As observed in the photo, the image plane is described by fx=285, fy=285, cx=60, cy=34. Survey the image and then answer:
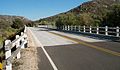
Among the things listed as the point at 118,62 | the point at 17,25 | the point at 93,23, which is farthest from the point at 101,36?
the point at 17,25

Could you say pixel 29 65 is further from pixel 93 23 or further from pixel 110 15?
pixel 93 23

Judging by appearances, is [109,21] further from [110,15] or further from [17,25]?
[17,25]

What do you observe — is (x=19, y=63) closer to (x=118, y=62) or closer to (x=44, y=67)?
(x=44, y=67)

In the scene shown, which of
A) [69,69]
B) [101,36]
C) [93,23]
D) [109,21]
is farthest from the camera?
[93,23]

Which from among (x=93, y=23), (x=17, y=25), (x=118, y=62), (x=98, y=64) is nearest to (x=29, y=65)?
(x=98, y=64)

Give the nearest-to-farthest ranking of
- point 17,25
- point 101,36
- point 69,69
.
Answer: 1. point 69,69
2. point 101,36
3. point 17,25

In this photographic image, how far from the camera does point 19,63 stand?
472 inches

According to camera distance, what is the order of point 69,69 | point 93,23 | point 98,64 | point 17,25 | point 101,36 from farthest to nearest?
point 17,25
point 93,23
point 101,36
point 98,64
point 69,69

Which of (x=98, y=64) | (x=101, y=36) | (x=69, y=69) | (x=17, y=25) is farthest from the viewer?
(x=17, y=25)

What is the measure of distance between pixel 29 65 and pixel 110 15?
32501mm

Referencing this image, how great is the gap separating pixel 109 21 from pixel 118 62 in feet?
101

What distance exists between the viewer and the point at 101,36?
1193 inches

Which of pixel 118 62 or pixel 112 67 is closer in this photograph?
pixel 112 67

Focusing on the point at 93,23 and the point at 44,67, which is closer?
the point at 44,67
